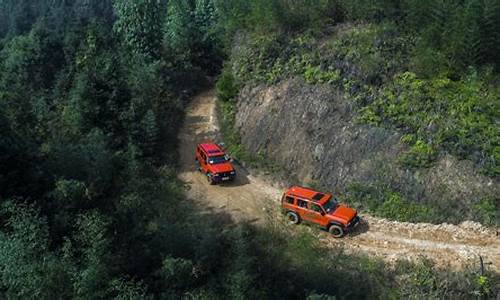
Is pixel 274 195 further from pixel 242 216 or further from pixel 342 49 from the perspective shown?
pixel 342 49

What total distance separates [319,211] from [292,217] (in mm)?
1806

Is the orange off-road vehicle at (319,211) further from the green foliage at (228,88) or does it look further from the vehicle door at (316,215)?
the green foliage at (228,88)

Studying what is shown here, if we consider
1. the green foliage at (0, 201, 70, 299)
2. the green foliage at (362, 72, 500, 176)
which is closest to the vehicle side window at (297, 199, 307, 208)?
the green foliage at (362, 72, 500, 176)

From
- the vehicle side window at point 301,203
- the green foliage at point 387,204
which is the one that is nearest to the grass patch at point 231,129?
the vehicle side window at point 301,203

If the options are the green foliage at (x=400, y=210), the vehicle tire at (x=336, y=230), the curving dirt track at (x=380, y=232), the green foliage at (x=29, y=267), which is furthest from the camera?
the green foliage at (x=400, y=210)

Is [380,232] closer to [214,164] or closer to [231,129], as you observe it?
[214,164]

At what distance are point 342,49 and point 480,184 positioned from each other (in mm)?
12442

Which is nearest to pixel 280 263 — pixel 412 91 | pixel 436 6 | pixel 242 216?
pixel 242 216

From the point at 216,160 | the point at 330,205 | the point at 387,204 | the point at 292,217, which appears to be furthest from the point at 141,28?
the point at 387,204

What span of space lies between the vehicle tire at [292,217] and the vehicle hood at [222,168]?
527 cm

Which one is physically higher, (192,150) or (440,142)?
(440,142)

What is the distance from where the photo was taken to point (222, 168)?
29406 millimetres

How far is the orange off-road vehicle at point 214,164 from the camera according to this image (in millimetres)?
29234

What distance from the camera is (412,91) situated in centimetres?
2773
